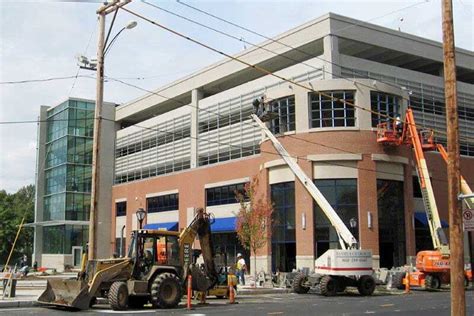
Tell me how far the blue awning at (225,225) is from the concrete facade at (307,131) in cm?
46

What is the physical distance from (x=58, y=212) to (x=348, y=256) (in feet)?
150

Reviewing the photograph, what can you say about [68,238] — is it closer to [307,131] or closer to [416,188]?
[307,131]

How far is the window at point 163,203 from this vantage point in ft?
184

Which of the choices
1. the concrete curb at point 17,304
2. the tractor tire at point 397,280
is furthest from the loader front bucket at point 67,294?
the tractor tire at point 397,280

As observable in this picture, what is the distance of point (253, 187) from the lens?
4019cm

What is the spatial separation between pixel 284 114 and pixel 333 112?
342 cm

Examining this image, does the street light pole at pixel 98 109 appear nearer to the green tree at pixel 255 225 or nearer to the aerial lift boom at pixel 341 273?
the aerial lift boom at pixel 341 273

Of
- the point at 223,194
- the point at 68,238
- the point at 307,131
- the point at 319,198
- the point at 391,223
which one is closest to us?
the point at 319,198

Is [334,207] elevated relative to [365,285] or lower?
elevated

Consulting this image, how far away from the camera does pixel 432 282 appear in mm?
32375

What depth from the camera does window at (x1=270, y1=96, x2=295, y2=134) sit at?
4003 cm

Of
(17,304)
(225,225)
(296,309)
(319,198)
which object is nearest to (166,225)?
(225,225)

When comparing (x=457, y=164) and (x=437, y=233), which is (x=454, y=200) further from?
(x=437, y=233)

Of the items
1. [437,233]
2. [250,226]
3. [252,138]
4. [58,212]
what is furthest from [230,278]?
[58,212]
